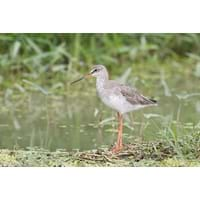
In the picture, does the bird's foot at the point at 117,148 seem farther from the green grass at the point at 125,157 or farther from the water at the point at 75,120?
the water at the point at 75,120

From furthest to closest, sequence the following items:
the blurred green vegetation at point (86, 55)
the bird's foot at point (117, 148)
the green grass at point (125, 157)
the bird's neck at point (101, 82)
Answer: the blurred green vegetation at point (86, 55), the bird's neck at point (101, 82), the bird's foot at point (117, 148), the green grass at point (125, 157)

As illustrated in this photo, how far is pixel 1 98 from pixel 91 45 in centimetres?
129

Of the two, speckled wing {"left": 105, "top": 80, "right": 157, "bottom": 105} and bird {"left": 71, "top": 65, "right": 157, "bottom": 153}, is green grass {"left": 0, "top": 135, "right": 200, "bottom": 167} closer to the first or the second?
bird {"left": 71, "top": 65, "right": 157, "bottom": 153}

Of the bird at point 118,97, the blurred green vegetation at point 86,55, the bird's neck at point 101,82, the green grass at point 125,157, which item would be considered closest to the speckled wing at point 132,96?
the bird at point 118,97

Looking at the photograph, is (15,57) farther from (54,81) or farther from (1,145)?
(1,145)

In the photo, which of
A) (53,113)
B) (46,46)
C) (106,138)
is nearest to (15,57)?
(46,46)

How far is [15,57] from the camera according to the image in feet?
28.7

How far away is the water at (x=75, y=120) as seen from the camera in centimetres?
678

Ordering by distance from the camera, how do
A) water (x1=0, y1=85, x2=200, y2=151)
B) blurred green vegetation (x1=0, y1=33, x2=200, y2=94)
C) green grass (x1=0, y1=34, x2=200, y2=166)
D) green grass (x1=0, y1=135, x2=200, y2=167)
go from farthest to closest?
blurred green vegetation (x1=0, y1=33, x2=200, y2=94)
green grass (x1=0, y1=34, x2=200, y2=166)
water (x1=0, y1=85, x2=200, y2=151)
green grass (x1=0, y1=135, x2=200, y2=167)

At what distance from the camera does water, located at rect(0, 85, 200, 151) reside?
6.78m

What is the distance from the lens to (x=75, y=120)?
24.6 ft

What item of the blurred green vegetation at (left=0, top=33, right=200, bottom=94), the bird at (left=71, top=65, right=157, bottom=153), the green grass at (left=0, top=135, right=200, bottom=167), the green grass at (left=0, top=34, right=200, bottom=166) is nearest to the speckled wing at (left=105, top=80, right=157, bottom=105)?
the bird at (left=71, top=65, right=157, bottom=153)

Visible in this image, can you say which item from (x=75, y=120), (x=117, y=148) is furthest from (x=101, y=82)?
(x=75, y=120)

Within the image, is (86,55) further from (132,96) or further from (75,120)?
(132,96)
